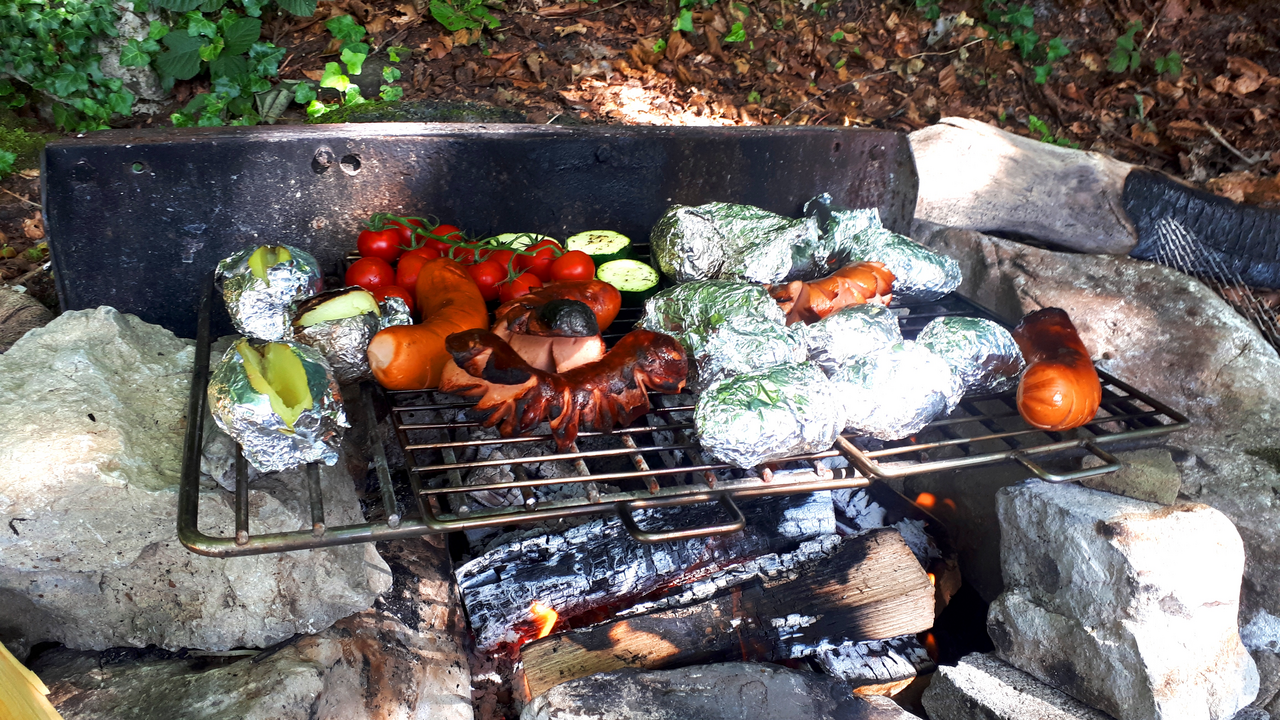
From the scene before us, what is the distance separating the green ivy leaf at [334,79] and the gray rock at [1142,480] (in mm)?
4050

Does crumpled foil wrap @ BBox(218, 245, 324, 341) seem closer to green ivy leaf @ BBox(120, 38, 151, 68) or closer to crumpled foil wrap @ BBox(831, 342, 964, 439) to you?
crumpled foil wrap @ BBox(831, 342, 964, 439)

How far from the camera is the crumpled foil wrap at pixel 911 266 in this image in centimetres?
261

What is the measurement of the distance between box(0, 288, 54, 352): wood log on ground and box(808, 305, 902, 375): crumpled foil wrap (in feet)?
8.43

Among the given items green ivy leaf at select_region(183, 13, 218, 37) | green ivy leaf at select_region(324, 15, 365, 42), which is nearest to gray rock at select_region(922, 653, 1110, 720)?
→ green ivy leaf at select_region(324, 15, 365, 42)

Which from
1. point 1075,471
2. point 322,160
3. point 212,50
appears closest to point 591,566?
point 1075,471

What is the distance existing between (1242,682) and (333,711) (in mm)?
2341

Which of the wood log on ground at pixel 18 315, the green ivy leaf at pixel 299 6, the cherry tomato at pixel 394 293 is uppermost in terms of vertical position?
the green ivy leaf at pixel 299 6

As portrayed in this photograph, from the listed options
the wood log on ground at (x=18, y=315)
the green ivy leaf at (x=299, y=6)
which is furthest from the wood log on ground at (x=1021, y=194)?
the wood log on ground at (x=18, y=315)

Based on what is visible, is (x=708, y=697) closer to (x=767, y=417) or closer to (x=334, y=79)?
(x=767, y=417)

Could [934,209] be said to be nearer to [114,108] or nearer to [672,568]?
[672,568]

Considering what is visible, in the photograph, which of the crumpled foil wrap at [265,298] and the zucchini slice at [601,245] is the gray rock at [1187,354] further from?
the crumpled foil wrap at [265,298]

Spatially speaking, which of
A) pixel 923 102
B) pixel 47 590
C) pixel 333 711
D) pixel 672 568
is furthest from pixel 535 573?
pixel 923 102

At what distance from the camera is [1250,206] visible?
3.50 metres

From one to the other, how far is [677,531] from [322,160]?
5.91 ft
